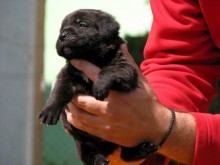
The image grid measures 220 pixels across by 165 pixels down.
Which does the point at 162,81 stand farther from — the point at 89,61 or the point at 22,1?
the point at 22,1

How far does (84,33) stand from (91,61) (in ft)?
0.33

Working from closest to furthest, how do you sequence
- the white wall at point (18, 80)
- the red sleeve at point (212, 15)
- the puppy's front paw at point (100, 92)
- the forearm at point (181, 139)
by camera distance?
the puppy's front paw at point (100, 92) < the forearm at point (181, 139) < the red sleeve at point (212, 15) < the white wall at point (18, 80)

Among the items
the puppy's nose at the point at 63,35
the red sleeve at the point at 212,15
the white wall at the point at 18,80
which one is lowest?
the white wall at the point at 18,80

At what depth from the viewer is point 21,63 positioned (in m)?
6.65

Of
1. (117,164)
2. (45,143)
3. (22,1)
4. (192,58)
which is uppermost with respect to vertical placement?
(192,58)

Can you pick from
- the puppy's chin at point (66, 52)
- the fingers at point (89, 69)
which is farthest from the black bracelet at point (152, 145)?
the puppy's chin at point (66, 52)

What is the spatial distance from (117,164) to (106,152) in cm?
8

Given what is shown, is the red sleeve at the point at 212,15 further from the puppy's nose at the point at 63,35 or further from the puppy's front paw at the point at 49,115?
the puppy's front paw at the point at 49,115

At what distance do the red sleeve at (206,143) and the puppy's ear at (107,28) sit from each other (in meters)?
0.43

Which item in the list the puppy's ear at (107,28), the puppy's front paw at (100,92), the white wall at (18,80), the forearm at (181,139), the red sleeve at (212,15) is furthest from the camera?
the white wall at (18,80)

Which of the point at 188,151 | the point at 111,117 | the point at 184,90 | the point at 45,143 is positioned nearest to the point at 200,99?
the point at 184,90

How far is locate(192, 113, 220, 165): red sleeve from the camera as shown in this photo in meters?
2.60

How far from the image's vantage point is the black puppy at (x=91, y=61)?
8.64 ft

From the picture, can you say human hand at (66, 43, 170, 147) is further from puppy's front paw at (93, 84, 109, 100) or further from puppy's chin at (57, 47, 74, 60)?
puppy's chin at (57, 47, 74, 60)
